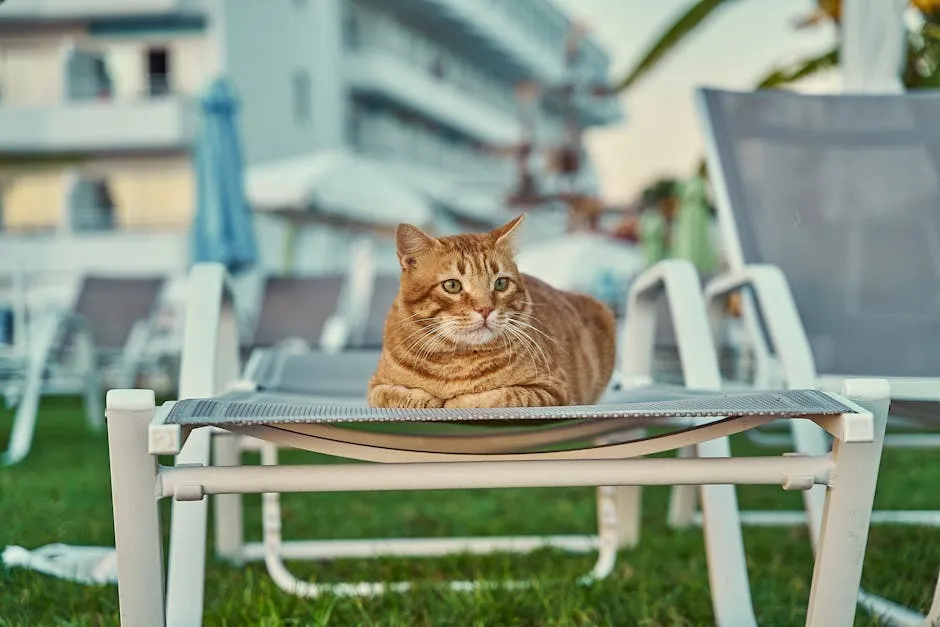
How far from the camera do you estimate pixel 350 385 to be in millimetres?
Answer: 2791

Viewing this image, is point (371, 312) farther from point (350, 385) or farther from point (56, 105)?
point (56, 105)

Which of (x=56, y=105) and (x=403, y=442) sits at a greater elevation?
(x=56, y=105)

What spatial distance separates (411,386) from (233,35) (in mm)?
18726

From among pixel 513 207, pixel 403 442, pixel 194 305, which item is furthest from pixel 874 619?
pixel 513 207

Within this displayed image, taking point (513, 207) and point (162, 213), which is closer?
point (162, 213)

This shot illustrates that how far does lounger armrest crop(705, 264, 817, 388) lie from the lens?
2326 millimetres

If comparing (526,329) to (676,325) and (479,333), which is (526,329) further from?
(676,325)

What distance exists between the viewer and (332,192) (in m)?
12.3

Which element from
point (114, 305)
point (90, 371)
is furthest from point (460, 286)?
point (114, 305)

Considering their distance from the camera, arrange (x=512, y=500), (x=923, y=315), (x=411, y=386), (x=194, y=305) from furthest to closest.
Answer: (x=512, y=500)
(x=923, y=315)
(x=194, y=305)
(x=411, y=386)

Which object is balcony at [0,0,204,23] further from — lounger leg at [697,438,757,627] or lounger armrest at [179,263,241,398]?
lounger leg at [697,438,757,627]

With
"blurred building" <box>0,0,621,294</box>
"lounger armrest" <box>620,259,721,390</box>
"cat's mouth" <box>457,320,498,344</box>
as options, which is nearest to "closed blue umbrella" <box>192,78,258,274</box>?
"lounger armrest" <box>620,259,721,390</box>

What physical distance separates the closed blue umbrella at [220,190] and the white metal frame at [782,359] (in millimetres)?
5810

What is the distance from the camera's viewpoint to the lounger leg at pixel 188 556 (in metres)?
1.89
